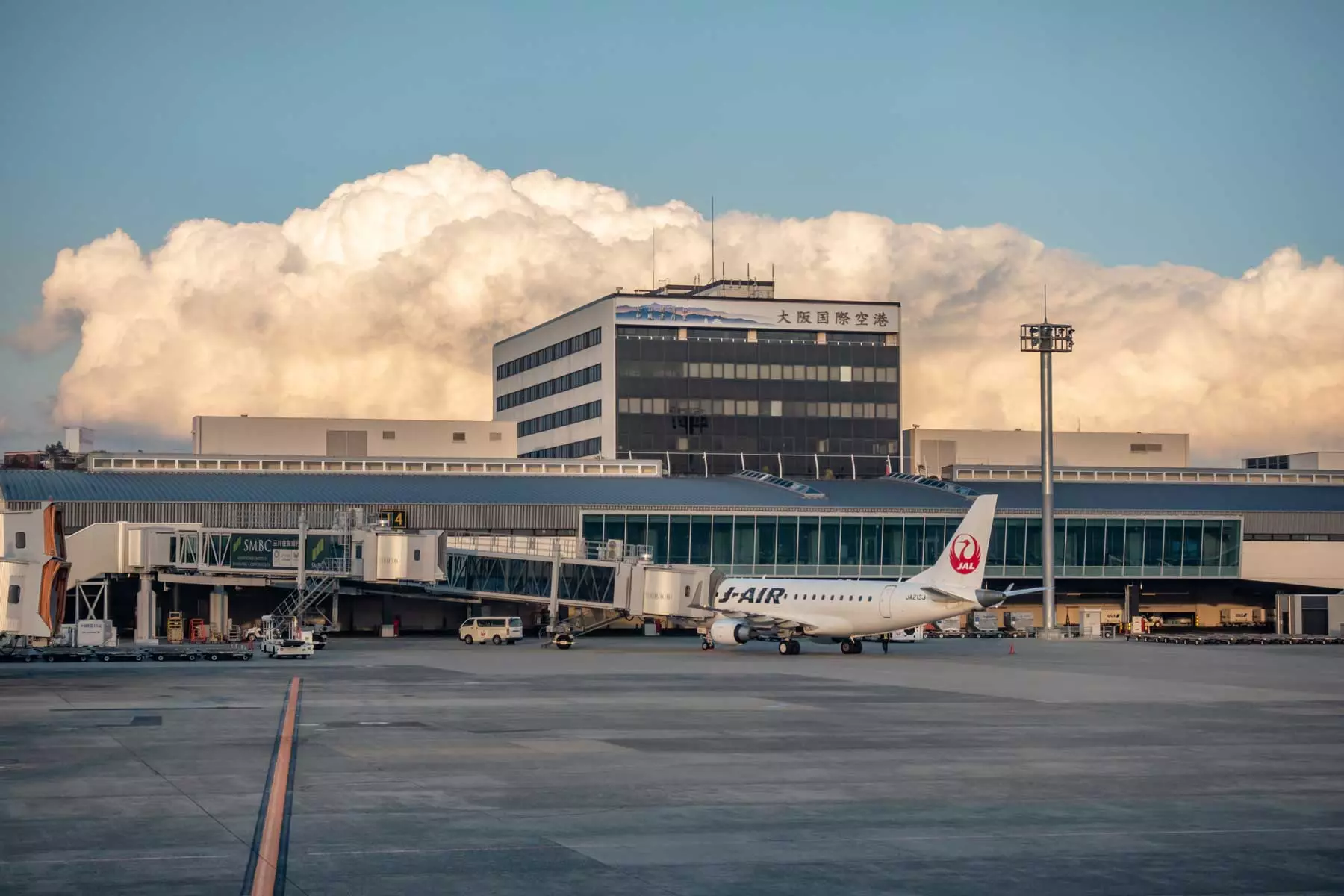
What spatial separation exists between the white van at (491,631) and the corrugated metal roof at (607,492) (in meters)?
17.0

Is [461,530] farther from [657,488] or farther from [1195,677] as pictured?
[1195,677]

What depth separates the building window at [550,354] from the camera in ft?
525

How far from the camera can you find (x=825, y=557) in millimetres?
116562

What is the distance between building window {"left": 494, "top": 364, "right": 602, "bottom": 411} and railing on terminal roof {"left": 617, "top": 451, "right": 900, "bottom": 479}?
33.6 ft

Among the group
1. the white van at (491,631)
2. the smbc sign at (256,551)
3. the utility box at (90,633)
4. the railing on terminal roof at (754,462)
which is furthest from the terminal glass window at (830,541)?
the utility box at (90,633)

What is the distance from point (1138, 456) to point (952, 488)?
51693 millimetres

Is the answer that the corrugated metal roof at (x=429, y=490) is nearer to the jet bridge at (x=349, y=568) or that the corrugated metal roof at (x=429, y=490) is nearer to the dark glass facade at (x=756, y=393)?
the jet bridge at (x=349, y=568)

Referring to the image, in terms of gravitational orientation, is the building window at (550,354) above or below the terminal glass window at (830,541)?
above

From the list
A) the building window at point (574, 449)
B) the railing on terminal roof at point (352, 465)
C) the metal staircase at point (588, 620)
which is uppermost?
the building window at point (574, 449)

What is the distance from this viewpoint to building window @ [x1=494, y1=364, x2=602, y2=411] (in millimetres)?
160125

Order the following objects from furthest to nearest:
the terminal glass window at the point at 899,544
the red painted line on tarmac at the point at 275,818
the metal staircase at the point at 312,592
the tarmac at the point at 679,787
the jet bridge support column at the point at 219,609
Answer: the terminal glass window at the point at 899,544, the jet bridge support column at the point at 219,609, the metal staircase at the point at 312,592, the tarmac at the point at 679,787, the red painted line on tarmac at the point at 275,818

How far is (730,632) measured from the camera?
81.8 m

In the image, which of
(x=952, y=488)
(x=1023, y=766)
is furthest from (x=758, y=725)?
(x=952, y=488)

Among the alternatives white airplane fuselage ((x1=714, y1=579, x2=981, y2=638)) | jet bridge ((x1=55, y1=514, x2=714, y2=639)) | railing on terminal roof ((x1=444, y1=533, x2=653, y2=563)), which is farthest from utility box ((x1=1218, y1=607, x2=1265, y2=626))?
jet bridge ((x1=55, y1=514, x2=714, y2=639))
